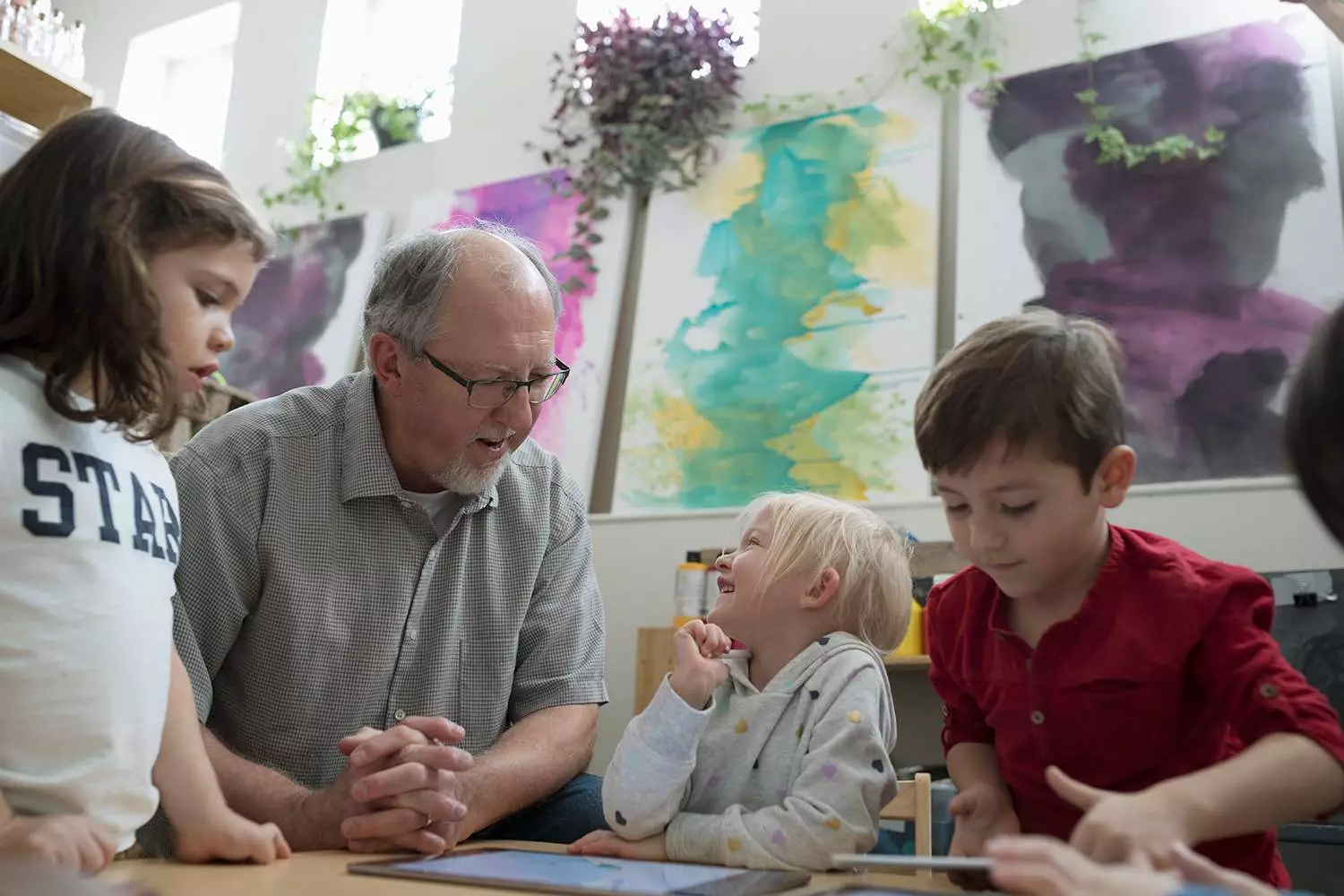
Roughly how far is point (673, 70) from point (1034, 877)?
3.23m

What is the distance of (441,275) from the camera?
6.01 ft

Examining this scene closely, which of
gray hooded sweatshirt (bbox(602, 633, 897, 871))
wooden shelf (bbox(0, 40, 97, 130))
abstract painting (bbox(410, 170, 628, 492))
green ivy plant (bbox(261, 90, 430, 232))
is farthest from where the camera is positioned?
green ivy plant (bbox(261, 90, 430, 232))

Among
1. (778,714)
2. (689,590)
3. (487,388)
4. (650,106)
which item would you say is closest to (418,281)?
(487,388)

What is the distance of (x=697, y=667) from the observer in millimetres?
1322

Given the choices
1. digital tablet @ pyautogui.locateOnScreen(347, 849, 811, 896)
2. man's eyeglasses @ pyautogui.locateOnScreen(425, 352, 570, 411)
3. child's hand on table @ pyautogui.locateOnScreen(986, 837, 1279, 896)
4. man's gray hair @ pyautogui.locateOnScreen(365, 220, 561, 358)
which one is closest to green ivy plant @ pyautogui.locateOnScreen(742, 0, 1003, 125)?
man's gray hair @ pyautogui.locateOnScreen(365, 220, 561, 358)

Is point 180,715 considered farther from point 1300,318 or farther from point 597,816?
point 1300,318

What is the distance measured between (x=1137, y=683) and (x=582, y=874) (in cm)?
55

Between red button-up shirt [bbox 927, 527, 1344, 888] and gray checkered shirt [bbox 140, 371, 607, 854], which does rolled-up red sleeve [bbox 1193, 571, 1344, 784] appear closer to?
red button-up shirt [bbox 927, 527, 1344, 888]

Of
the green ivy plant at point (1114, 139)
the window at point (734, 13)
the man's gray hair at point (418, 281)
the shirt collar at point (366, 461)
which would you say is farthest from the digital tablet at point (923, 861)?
the window at point (734, 13)

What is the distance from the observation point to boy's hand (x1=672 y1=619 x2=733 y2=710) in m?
1.32

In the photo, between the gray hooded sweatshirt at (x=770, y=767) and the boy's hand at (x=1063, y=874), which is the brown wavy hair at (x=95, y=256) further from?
the boy's hand at (x=1063, y=874)

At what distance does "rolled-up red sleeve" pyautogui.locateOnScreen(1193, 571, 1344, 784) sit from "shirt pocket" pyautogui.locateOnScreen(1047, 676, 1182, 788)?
5cm

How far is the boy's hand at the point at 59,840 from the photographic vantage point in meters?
0.90

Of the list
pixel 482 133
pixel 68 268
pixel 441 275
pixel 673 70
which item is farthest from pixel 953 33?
pixel 68 268
